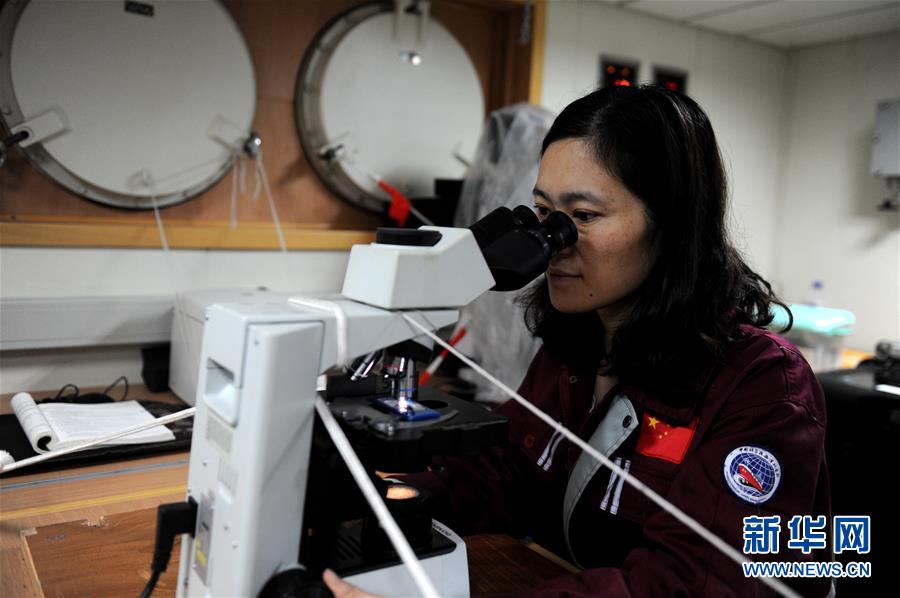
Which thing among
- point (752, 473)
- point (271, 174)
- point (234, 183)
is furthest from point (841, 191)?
point (752, 473)

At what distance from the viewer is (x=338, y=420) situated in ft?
2.56

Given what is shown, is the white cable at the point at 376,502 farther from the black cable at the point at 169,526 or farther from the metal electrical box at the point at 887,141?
the metal electrical box at the point at 887,141

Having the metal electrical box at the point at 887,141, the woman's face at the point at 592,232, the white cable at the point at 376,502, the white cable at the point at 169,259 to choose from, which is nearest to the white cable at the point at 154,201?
the white cable at the point at 169,259

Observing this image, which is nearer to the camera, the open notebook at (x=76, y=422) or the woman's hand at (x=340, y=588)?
the woman's hand at (x=340, y=588)

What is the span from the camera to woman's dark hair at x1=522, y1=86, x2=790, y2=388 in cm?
103

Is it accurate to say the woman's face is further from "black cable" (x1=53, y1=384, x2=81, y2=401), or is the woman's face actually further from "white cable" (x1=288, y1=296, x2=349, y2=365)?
"black cable" (x1=53, y1=384, x2=81, y2=401)

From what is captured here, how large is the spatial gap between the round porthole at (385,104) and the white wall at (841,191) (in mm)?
1797

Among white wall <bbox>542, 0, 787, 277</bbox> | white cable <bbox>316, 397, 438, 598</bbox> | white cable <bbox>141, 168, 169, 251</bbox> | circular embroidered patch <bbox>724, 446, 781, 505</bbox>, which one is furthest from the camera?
white wall <bbox>542, 0, 787, 277</bbox>

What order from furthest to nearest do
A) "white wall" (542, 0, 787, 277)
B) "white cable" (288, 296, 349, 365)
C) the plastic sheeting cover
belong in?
1. "white wall" (542, 0, 787, 277)
2. the plastic sheeting cover
3. "white cable" (288, 296, 349, 365)

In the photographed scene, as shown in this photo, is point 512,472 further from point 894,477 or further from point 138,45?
point 138,45

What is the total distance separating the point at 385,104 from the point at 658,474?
167cm

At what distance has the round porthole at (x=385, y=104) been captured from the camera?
2.21 m

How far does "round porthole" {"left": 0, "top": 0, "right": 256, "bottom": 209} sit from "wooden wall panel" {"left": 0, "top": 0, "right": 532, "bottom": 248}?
47mm

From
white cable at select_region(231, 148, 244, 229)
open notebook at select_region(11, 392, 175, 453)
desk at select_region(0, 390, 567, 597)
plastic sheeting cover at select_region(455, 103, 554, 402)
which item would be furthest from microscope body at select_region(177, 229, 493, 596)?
white cable at select_region(231, 148, 244, 229)
